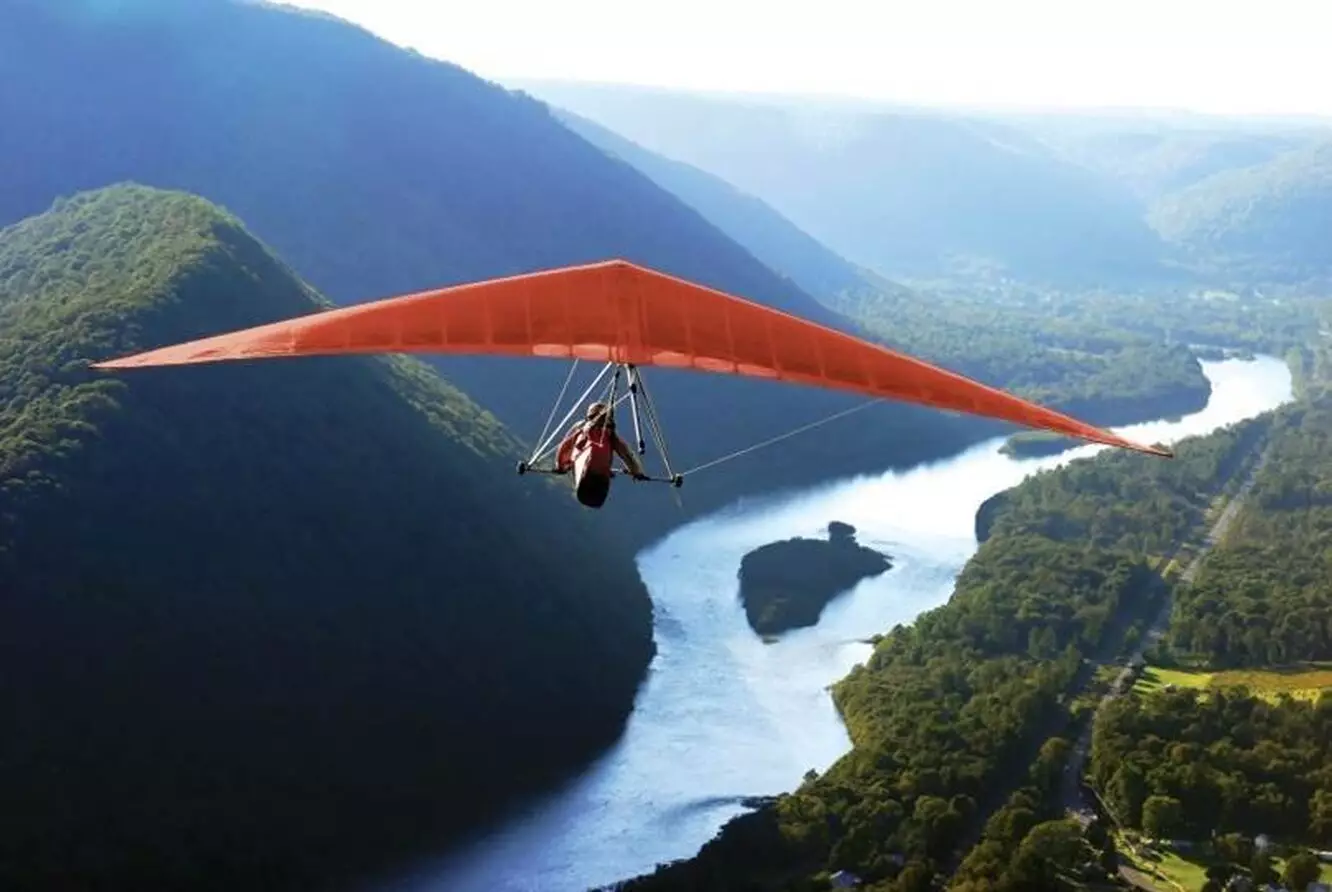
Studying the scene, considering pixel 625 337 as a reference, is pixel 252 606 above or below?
below

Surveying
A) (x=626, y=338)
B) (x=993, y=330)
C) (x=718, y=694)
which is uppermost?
(x=626, y=338)

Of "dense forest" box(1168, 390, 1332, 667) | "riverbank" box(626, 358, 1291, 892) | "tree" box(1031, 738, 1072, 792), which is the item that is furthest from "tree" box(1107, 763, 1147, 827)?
"dense forest" box(1168, 390, 1332, 667)

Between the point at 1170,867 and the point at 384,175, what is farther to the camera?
the point at 384,175

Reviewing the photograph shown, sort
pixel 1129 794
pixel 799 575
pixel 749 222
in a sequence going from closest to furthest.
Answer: pixel 1129 794, pixel 799 575, pixel 749 222

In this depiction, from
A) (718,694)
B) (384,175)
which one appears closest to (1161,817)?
(718,694)

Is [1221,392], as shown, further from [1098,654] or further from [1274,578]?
[1098,654]

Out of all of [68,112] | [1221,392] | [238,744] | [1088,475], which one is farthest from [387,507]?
[1221,392]

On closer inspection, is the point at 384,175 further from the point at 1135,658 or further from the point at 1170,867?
the point at 1170,867

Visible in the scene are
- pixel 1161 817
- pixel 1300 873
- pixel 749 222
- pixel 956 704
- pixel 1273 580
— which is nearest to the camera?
pixel 1300 873
